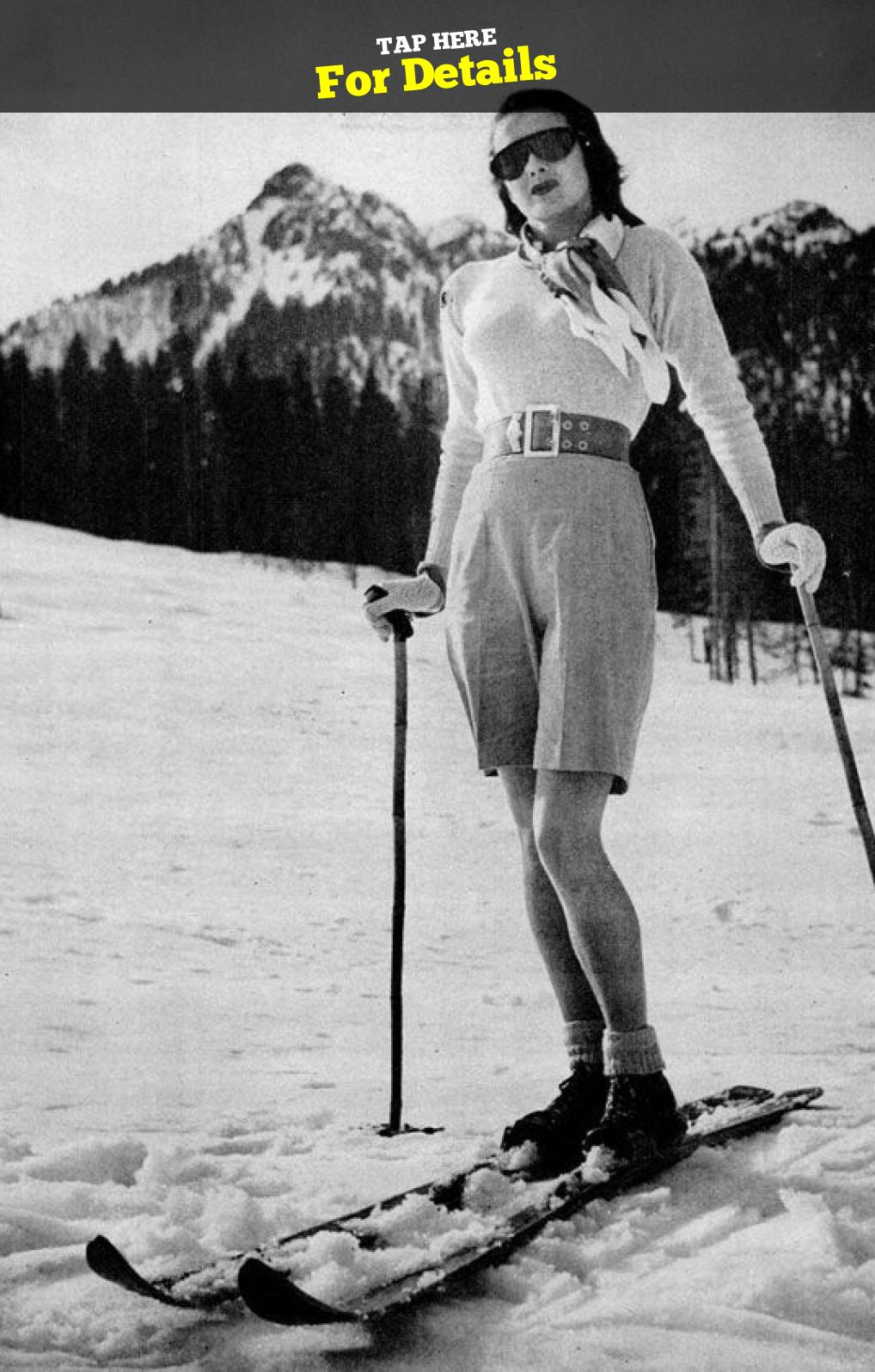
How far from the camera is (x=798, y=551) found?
67.2 inches

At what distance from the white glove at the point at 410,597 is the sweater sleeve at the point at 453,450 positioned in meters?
0.04

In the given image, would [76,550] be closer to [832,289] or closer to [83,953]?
[83,953]

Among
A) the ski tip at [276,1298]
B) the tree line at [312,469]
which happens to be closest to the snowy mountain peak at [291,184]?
the tree line at [312,469]

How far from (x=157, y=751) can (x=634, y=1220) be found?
434cm

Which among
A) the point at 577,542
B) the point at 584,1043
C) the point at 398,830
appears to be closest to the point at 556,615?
the point at 577,542

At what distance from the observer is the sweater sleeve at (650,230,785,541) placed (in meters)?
1.74

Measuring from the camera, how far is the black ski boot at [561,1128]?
158cm

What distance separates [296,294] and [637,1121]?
4486mm

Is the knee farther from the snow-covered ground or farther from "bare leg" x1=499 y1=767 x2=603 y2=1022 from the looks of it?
the snow-covered ground

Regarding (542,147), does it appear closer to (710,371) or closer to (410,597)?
(710,371)

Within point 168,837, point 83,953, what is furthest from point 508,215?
point 168,837

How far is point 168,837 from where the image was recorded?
14.3 ft

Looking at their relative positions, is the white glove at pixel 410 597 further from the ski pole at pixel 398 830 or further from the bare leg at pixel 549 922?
the bare leg at pixel 549 922

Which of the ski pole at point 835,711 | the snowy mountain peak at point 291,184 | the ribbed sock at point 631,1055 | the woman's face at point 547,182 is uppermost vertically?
the snowy mountain peak at point 291,184
